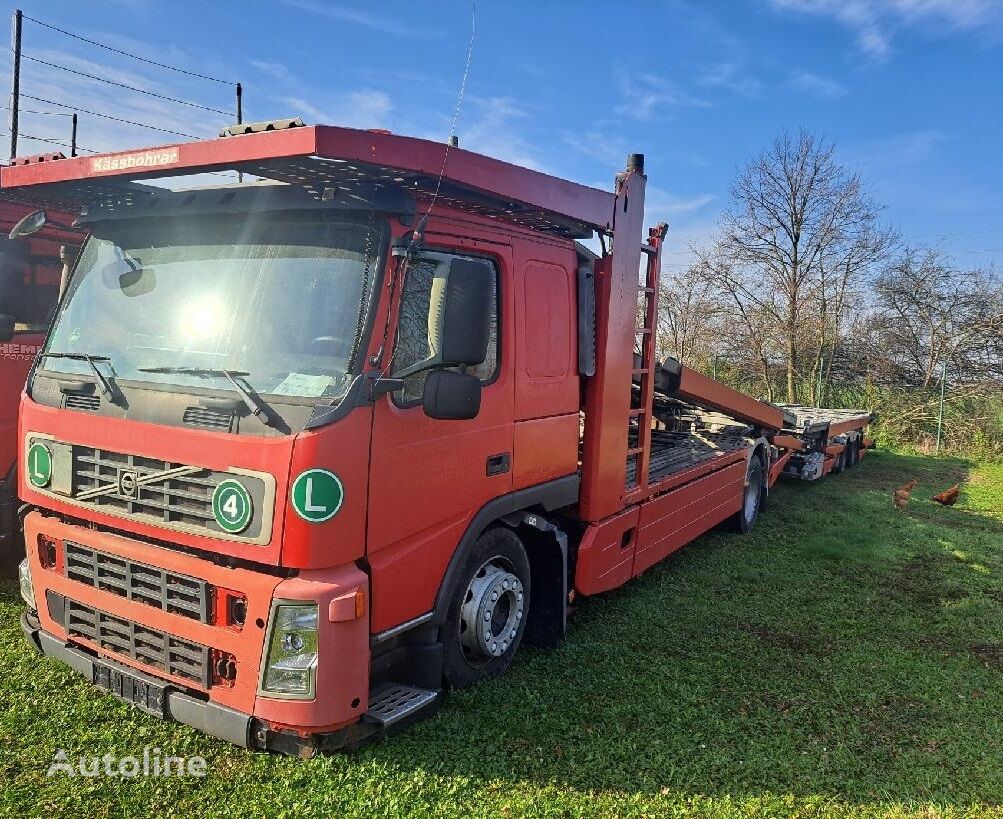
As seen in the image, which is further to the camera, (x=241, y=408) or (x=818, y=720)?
(x=818, y=720)

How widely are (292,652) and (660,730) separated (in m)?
1.92

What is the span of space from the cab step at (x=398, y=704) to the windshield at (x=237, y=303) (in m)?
1.41

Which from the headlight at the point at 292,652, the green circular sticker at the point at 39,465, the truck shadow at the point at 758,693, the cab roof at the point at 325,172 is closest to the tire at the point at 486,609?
the truck shadow at the point at 758,693

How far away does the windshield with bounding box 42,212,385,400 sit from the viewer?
9.73 feet

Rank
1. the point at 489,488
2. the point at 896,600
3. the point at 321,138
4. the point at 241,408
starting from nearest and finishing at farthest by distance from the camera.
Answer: the point at 321,138
the point at 241,408
the point at 489,488
the point at 896,600

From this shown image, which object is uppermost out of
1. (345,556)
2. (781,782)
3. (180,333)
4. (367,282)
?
(367,282)

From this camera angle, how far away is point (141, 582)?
3061 millimetres

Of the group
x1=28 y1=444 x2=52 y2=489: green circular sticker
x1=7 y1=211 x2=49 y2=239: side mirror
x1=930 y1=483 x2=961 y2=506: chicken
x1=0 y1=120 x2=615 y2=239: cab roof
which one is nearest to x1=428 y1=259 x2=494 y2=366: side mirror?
x1=0 y1=120 x2=615 y2=239: cab roof

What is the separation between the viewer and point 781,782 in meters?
3.20

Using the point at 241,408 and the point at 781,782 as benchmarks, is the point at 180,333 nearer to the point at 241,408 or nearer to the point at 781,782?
the point at 241,408

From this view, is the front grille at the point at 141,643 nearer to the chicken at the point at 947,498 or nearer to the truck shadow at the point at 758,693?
the truck shadow at the point at 758,693

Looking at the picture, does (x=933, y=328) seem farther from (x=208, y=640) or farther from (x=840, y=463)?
(x=208, y=640)

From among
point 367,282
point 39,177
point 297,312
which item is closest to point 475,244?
point 367,282

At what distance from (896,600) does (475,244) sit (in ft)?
15.0
